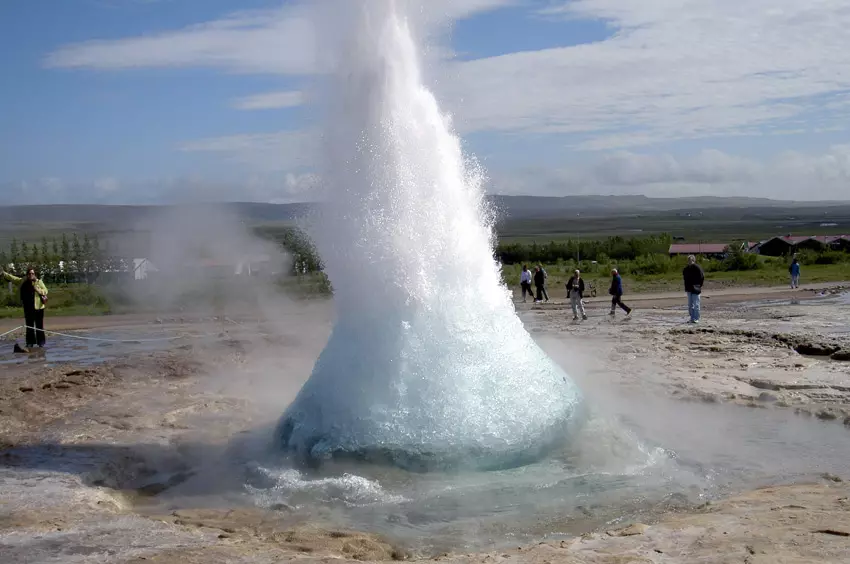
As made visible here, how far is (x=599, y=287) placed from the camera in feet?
79.3

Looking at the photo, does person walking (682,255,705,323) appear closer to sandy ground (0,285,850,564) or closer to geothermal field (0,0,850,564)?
sandy ground (0,285,850,564)

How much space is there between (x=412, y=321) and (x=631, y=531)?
2.52 meters

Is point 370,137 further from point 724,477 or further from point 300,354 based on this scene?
point 300,354

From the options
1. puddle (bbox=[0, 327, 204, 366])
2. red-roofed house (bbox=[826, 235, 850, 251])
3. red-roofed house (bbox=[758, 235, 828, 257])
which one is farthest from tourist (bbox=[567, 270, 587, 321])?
red-roofed house (bbox=[758, 235, 828, 257])

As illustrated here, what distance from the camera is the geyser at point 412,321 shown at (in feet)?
20.3

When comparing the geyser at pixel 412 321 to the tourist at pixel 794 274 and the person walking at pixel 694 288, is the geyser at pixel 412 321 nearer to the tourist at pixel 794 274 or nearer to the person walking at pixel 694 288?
→ the person walking at pixel 694 288

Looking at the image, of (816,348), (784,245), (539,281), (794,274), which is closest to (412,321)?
(816,348)

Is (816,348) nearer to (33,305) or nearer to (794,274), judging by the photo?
(33,305)

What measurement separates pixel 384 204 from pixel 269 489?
2.36 metres

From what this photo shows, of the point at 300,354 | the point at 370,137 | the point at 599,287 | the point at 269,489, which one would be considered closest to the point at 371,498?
the point at 269,489

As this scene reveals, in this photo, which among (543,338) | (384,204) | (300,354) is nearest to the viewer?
(384,204)

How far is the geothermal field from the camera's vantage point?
473 centimetres

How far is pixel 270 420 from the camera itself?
795 cm

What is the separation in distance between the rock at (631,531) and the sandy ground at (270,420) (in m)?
0.02
